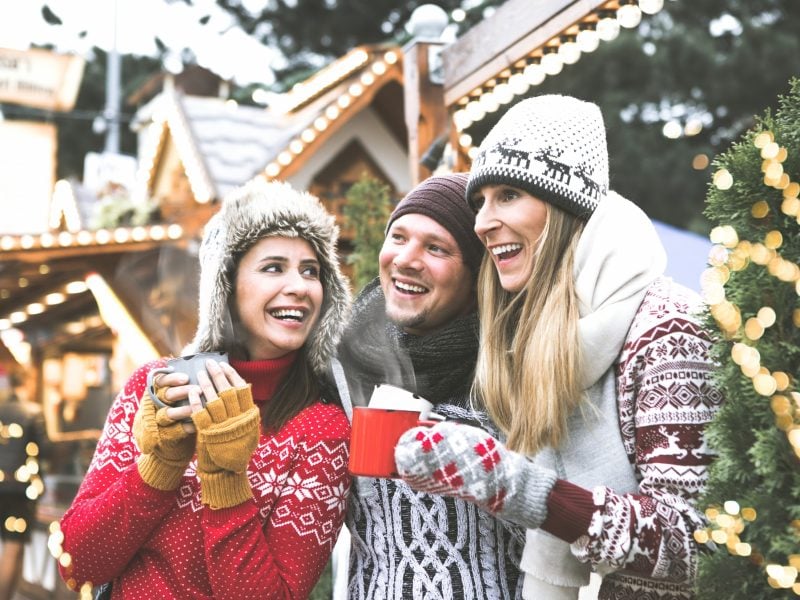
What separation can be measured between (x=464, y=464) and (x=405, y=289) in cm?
99

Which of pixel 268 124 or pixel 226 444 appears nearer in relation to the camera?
pixel 226 444

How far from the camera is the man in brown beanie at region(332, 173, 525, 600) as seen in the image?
2303mm

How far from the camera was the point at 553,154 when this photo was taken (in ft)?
6.95

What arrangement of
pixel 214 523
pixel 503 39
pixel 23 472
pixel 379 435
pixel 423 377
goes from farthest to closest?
pixel 23 472 → pixel 503 39 → pixel 423 377 → pixel 214 523 → pixel 379 435

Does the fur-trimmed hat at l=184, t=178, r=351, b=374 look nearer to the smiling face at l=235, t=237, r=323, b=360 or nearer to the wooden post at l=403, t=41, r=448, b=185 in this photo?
the smiling face at l=235, t=237, r=323, b=360

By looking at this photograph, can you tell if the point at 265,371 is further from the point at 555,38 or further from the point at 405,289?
the point at 555,38

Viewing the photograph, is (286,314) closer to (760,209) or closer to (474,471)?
(474,471)

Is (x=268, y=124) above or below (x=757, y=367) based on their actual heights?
above

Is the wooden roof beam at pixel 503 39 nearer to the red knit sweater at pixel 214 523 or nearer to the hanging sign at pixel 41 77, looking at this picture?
the red knit sweater at pixel 214 523

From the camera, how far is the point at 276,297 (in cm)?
248

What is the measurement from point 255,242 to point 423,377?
574 millimetres

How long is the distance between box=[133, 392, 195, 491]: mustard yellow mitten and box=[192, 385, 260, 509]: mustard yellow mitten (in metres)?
0.07

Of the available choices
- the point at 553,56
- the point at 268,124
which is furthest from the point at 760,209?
the point at 268,124

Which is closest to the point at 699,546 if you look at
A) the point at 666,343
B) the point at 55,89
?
the point at 666,343
